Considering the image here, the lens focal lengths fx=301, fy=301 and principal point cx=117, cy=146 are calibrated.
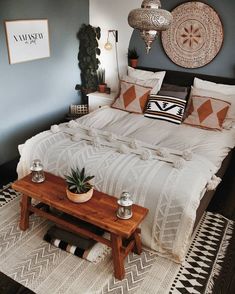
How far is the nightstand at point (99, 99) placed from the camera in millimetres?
4355

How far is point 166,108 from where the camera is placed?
140 inches

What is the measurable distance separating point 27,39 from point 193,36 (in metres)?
2.08

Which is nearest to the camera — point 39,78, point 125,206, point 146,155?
point 125,206

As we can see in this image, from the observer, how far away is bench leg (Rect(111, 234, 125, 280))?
84.2 inches

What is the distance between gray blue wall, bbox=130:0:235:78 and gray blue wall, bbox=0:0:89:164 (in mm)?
943

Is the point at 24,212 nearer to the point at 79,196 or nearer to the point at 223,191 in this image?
the point at 79,196

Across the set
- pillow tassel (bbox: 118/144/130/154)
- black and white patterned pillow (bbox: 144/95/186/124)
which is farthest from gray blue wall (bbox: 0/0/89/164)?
pillow tassel (bbox: 118/144/130/154)

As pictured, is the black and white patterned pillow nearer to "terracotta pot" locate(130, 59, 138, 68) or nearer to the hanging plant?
"terracotta pot" locate(130, 59, 138, 68)

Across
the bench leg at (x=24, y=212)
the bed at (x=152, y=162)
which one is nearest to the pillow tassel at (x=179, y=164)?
the bed at (x=152, y=162)

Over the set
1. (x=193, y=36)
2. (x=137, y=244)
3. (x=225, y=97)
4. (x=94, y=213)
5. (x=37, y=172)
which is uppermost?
(x=193, y=36)

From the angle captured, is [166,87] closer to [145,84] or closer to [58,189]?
[145,84]

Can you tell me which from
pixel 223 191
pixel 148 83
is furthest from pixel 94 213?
pixel 148 83

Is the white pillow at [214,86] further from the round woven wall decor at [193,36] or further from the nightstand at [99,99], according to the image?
the nightstand at [99,99]

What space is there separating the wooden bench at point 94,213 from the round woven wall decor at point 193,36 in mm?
2428
